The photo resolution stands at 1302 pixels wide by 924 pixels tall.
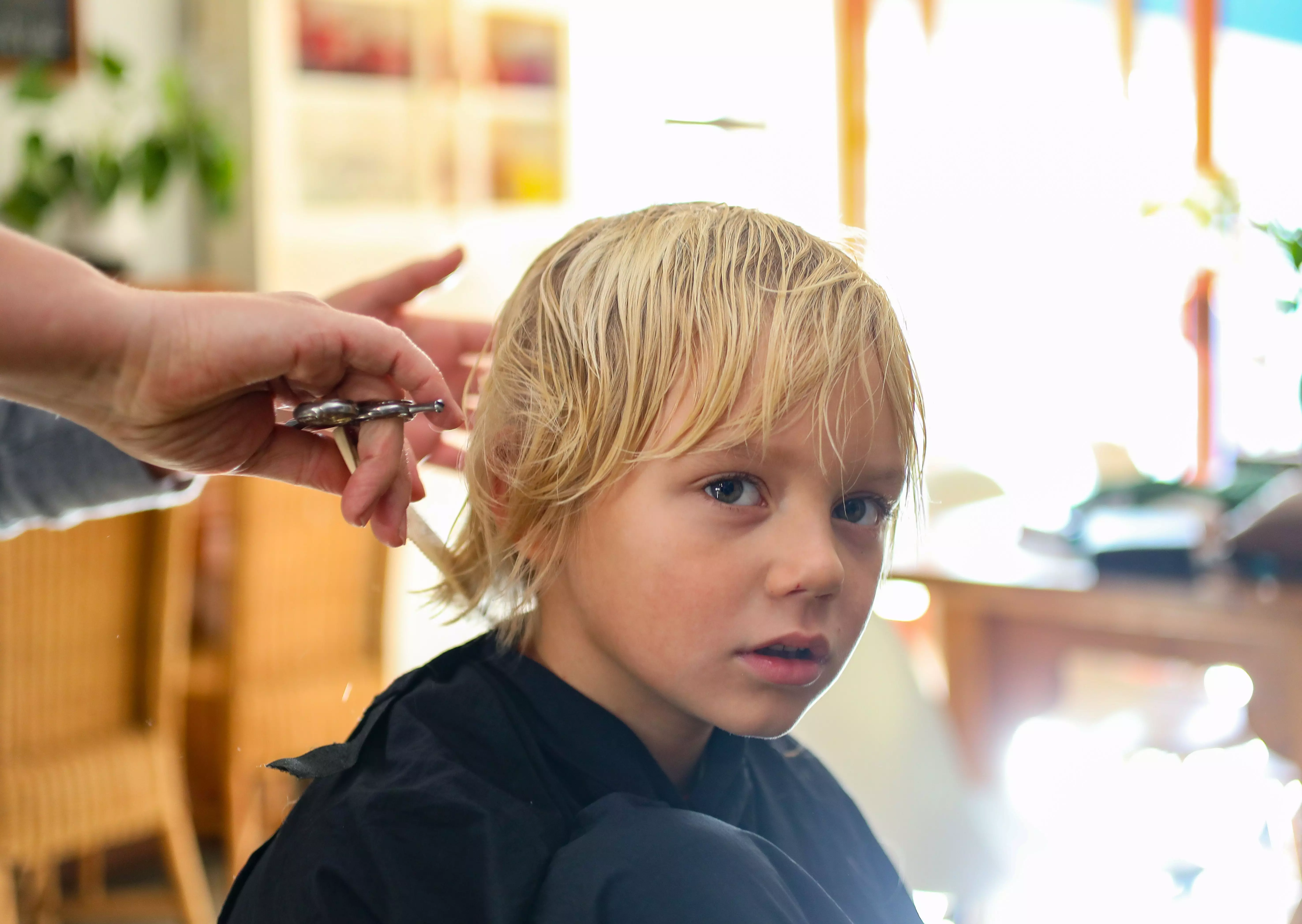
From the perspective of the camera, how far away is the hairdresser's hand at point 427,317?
87 cm

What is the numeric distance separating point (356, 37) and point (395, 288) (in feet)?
10.7

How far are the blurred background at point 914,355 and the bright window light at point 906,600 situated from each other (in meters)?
0.02

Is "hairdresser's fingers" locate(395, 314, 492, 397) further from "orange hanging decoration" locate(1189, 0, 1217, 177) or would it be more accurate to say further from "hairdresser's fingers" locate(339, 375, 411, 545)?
"orange hanging decoration" locate(1189, 0, 1217, 177)

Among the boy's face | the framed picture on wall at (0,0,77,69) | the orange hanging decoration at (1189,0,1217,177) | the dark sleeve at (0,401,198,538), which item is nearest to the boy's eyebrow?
the boy's face

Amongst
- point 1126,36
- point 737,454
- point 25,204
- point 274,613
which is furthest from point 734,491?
point 1126,36

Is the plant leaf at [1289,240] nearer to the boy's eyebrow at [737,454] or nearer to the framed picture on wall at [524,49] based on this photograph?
the boy's eyebrow at [737,454]

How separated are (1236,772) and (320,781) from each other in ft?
4.17

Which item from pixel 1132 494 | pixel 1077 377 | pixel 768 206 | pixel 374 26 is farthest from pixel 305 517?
pixel 1077 377

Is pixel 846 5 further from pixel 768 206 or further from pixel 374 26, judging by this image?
pixel 768 206

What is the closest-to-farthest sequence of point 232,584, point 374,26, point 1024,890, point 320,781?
1. point 320,781
2. point 1024,890
3. point 232,584
4. point 374,26

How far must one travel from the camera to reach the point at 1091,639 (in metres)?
1.88

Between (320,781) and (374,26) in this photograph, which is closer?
(320,781)

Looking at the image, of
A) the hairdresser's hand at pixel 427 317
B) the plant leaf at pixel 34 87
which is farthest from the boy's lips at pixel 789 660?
the plant leaf at pixel 34 87

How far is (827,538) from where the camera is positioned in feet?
2.00
